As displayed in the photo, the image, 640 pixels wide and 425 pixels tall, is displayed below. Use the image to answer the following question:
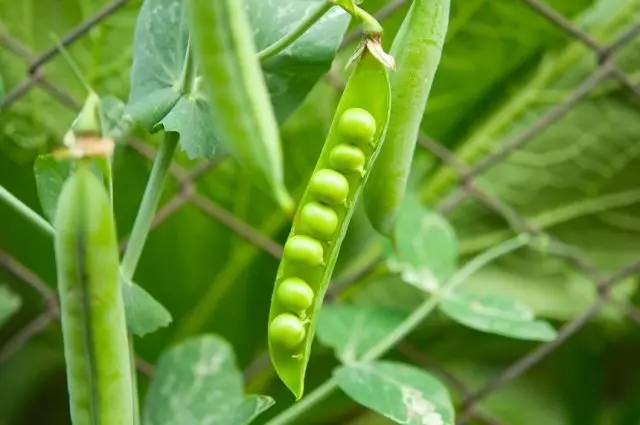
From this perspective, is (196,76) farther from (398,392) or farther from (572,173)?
→ (572,173)

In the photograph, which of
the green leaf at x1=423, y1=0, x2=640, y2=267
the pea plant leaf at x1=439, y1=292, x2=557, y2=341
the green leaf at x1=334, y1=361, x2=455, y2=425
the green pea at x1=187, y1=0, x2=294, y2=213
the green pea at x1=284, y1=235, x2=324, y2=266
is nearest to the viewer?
the green pea at x1=187, y1=0, x2=294, y2=213

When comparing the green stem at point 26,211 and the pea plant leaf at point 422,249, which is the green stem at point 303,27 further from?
the pea plant leaf at point 422,249

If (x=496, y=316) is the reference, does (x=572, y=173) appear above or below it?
above

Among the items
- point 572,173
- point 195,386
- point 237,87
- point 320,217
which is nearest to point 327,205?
point 320,217

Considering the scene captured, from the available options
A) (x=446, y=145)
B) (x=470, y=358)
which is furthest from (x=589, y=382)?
(x=446, y=145)

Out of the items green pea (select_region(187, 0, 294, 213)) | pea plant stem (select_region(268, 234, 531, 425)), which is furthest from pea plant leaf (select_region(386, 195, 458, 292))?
green pea (select_region(187, 0, 294, 213))

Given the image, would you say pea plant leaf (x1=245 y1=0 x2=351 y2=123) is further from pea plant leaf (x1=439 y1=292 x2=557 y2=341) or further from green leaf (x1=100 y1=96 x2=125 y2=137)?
pea plant leaf (x1=439 y1=292 x2=557 y2=341)
